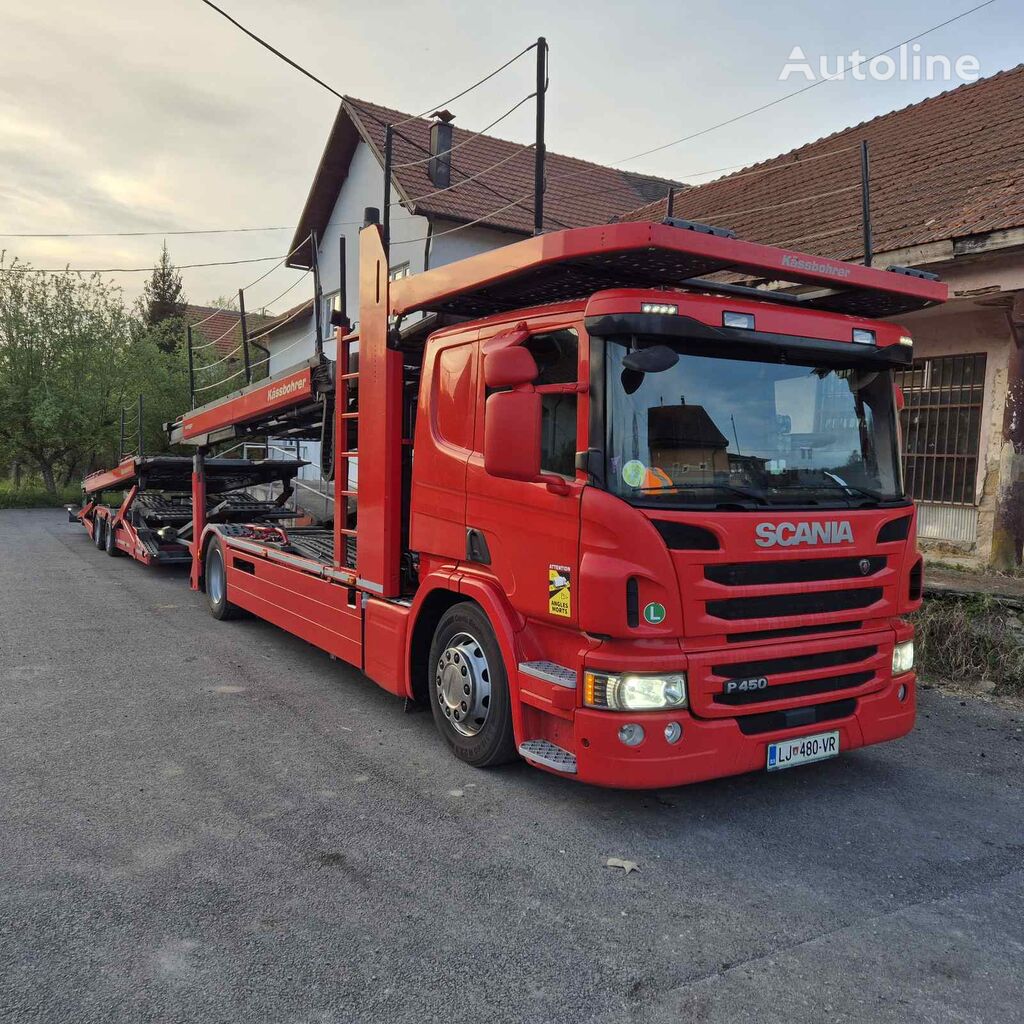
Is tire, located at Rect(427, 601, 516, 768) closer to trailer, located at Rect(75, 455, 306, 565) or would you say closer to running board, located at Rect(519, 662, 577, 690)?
running board, located at Rect(519, 662, 577, 690)

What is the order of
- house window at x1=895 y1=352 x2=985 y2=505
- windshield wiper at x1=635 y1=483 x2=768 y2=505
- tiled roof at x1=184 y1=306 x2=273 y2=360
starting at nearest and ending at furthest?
windshield wiper at x1=635 y1=483 x2=768 y2=505, house window at x1=895 y1=352 x2=985 y2=505, tiled roof at x1=184 y1=306 x2=273 y2=360

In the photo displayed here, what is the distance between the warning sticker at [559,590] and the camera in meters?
3.83

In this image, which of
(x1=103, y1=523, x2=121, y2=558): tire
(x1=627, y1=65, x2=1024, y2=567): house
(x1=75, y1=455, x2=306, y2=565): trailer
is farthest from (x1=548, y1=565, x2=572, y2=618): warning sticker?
(x1=103, y1=523, x2=121, y2=558): tire

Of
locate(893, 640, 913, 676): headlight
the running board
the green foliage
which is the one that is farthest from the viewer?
the green foliage

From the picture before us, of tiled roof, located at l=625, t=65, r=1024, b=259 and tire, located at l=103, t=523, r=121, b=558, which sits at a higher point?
tiled roof, located at l=625, t=65, r=1024, b=259

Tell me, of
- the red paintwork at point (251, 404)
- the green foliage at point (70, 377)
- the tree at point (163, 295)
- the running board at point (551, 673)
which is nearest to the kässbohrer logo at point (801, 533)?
the running board at point (551, 673)

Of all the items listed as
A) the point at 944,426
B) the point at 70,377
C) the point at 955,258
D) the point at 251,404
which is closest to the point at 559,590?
the point at 251,404

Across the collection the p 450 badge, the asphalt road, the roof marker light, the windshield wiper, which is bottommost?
the asphalt road

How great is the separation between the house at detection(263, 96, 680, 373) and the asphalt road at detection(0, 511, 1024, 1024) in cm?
1062

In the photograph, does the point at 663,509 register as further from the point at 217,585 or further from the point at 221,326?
the point at 221,326

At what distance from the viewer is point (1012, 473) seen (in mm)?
7797

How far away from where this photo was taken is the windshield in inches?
148

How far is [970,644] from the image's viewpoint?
660 cm

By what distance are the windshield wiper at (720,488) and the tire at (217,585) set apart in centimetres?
601
